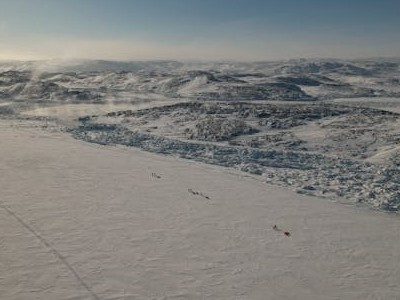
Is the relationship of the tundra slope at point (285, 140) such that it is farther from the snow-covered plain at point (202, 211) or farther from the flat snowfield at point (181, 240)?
the flat snowfield at point (181, 240)

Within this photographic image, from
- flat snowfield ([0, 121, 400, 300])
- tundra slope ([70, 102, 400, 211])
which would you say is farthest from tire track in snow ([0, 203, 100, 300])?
tundra slope ([70, 102, 400, 211])

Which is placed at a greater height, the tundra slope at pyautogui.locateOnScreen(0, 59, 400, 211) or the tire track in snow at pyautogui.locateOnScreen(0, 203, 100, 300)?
the tire track in snow at pyautogui.locateOnScreen(0, 203, 100, 300)

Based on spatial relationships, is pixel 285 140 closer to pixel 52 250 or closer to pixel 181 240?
pixel 181 240

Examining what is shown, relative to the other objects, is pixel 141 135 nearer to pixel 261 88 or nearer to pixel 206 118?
pixel 206 118

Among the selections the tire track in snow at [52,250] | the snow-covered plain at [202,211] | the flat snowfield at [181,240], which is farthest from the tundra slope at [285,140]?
the tire track in snow at [52,250]

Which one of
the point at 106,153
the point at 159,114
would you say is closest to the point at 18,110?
the point at 159,114

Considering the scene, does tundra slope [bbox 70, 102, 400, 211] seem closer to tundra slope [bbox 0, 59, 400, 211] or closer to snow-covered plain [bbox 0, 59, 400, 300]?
tundra slope [bbox 0, 59, 400, 211]
